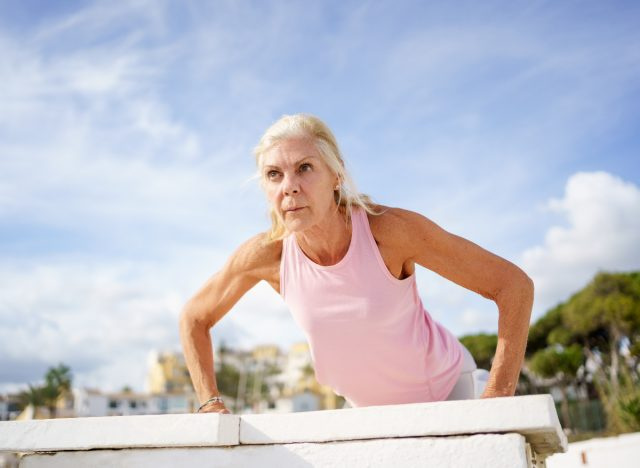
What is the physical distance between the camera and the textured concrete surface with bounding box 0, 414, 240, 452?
1.87 metres

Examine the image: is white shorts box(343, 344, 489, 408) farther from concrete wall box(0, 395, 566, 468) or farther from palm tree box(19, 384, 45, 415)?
palm tree box(19, 384, 45, 415)

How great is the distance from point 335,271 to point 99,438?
3.29 ft

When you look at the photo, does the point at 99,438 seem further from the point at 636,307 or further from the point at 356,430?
the point at 636,307

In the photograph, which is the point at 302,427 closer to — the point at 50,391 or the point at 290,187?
the point at 290,187

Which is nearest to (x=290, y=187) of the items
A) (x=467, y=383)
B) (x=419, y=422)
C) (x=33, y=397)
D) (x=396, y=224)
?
(x=396, y=224)

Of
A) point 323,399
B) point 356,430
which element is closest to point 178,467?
point 356,430

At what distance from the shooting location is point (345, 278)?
7.82 ft

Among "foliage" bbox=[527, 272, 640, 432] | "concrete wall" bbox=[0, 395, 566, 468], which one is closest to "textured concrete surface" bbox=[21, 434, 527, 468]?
"concrete wall" bbox=[0, 395, 566, 468]

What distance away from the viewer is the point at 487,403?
1.65 m

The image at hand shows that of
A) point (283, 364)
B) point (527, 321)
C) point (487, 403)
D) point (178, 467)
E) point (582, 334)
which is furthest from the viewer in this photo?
point (283, 364)

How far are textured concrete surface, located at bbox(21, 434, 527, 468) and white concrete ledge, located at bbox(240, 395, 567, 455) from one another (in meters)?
0.02

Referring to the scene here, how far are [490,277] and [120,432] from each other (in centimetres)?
137

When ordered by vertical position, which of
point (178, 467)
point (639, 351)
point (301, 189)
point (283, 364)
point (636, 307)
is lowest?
point (178, 467)

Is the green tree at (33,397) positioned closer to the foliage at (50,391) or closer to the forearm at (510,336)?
the foliage at (50,391)
